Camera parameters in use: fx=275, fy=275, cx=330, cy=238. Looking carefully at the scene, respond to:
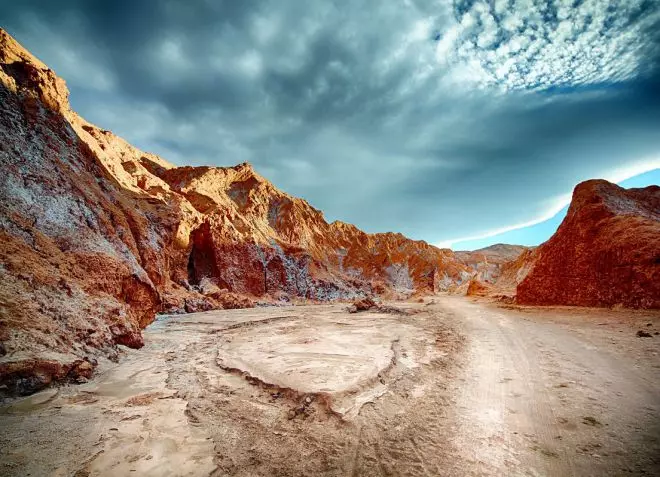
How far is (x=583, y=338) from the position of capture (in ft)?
27.8

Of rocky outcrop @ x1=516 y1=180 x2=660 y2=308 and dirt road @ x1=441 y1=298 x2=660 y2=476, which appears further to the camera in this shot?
rocky outcrop @ x1=516 y1=180 x2=660 y2=308

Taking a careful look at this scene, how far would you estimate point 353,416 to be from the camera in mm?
4160

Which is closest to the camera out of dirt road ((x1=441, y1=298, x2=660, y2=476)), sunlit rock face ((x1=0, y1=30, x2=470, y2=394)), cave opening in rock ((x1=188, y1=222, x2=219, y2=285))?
dirt road ((x1=441, y1=298, x2=660, y2=476))

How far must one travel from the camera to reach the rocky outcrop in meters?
12.8

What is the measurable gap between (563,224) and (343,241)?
58509mm

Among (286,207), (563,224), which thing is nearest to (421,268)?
(286,207)

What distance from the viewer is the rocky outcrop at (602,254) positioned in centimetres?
1279

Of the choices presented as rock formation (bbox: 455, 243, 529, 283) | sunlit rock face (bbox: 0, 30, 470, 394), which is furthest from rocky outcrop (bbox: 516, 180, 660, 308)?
rock formation (bbox: 455, 243, 529, 283)

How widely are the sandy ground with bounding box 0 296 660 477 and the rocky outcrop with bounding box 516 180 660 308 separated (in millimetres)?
7738

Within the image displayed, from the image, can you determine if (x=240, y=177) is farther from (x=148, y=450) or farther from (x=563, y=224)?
(x=148, y=450)

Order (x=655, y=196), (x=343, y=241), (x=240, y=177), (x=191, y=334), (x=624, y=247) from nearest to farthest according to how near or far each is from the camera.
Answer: (x=191, y=334) < (x=624, y=247) < (x=655, y=196) < (x=240, y=177) < (x=343, y=241)

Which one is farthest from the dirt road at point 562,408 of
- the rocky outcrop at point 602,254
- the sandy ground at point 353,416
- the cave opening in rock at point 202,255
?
the cave opening in rock at point 202,255

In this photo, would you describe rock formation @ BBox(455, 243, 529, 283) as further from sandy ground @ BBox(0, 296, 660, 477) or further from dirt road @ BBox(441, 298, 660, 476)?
sandy ground @ BBox(0, 296, 660, 477)

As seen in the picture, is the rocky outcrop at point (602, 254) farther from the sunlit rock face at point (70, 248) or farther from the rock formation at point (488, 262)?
the rock formation at point (488, 262)
